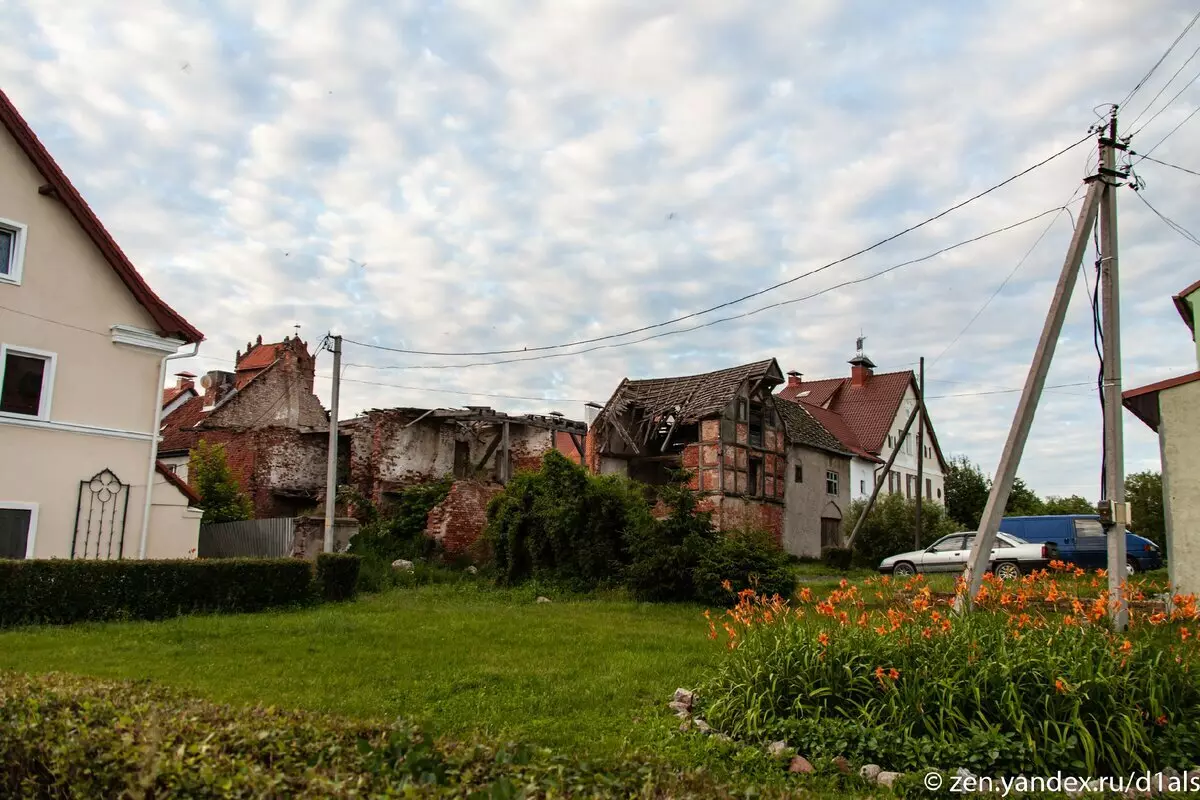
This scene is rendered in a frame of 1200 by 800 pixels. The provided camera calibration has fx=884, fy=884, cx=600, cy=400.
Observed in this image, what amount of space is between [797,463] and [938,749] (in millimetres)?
30847

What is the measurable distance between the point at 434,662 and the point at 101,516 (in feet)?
37.6

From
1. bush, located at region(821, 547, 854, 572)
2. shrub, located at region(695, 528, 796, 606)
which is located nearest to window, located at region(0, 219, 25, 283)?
shrub, located at region(695, 528, 796, 606)

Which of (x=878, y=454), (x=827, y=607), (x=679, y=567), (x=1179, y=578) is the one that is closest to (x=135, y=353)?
(x=679, y=567)

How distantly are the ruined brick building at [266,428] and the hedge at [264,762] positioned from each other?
1016 inches

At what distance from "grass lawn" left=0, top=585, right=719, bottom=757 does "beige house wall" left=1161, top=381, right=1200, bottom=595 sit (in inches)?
295

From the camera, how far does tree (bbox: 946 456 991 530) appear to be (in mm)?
48438

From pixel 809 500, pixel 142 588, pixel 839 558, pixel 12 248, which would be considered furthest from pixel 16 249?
pixel 809 500

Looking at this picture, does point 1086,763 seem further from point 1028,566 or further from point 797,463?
point 797,463

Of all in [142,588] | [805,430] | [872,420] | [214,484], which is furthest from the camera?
[872,420]

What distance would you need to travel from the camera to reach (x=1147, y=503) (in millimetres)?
33969

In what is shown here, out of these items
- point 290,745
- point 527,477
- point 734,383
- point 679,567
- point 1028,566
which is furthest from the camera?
point 734,383

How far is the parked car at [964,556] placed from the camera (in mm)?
22844

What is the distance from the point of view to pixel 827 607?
24.7 ft

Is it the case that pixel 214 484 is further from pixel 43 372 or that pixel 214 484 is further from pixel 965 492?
pixel 965 492
